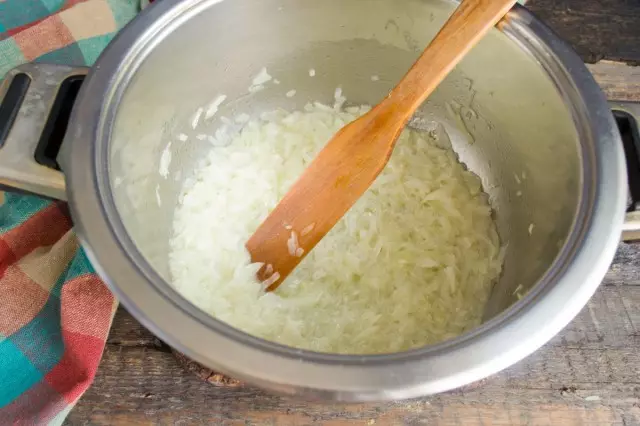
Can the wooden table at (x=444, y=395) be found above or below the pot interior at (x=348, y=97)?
below

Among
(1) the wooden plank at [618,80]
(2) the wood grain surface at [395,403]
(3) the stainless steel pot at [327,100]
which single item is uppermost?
(3) the stainless steel pot at [327,100]

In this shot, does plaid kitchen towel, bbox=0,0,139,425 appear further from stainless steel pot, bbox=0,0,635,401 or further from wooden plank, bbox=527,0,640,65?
wooden plank, bbox=527,0,640,65

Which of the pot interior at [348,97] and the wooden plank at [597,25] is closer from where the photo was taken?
the pot interior at [348,97]

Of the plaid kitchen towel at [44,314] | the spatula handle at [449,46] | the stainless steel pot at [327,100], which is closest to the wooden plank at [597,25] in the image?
the stainless steel pot at [327,100]

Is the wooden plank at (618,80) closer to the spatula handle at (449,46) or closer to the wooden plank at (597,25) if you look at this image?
the wooden plank at (597,25)

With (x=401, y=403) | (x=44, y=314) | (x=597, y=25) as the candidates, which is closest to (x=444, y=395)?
(x=401, y=403)

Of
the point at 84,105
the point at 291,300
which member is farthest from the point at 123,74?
the point at 291,300

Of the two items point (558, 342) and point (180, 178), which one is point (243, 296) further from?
point (558, 342)
